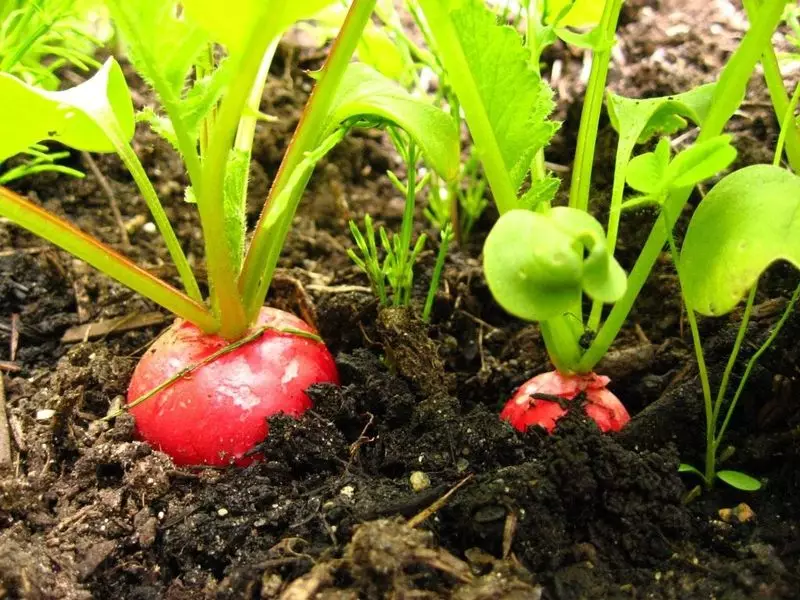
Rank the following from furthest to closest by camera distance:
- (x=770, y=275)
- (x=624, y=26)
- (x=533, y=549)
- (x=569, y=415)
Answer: (x=624, y=26) → (x=770, y=275) → (x=569, y=415) → (x=533, y=549)

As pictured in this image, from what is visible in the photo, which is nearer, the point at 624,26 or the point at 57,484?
the point at 57,484

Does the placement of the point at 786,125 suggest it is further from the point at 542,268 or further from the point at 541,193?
the point at 542,268

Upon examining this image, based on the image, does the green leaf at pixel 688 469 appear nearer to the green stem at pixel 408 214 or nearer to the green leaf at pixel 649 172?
the green leaf at pixel 649 172

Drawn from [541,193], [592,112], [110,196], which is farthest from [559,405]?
[110,196]

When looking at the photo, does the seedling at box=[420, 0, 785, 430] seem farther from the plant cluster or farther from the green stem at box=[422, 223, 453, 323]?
the green stem at box=[422, 223, 453, 323]

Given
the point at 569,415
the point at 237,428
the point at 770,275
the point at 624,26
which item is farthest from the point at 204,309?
the point at 624,26

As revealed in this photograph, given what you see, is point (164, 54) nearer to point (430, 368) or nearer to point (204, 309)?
point (204, 309)

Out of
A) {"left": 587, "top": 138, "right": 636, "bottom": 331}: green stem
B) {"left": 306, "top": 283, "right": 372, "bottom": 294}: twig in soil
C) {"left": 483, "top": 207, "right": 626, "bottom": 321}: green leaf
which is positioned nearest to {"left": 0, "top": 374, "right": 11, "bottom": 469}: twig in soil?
{"left": 306, "top": 283, "right": 372, "bottom": 294}: twig in soil
